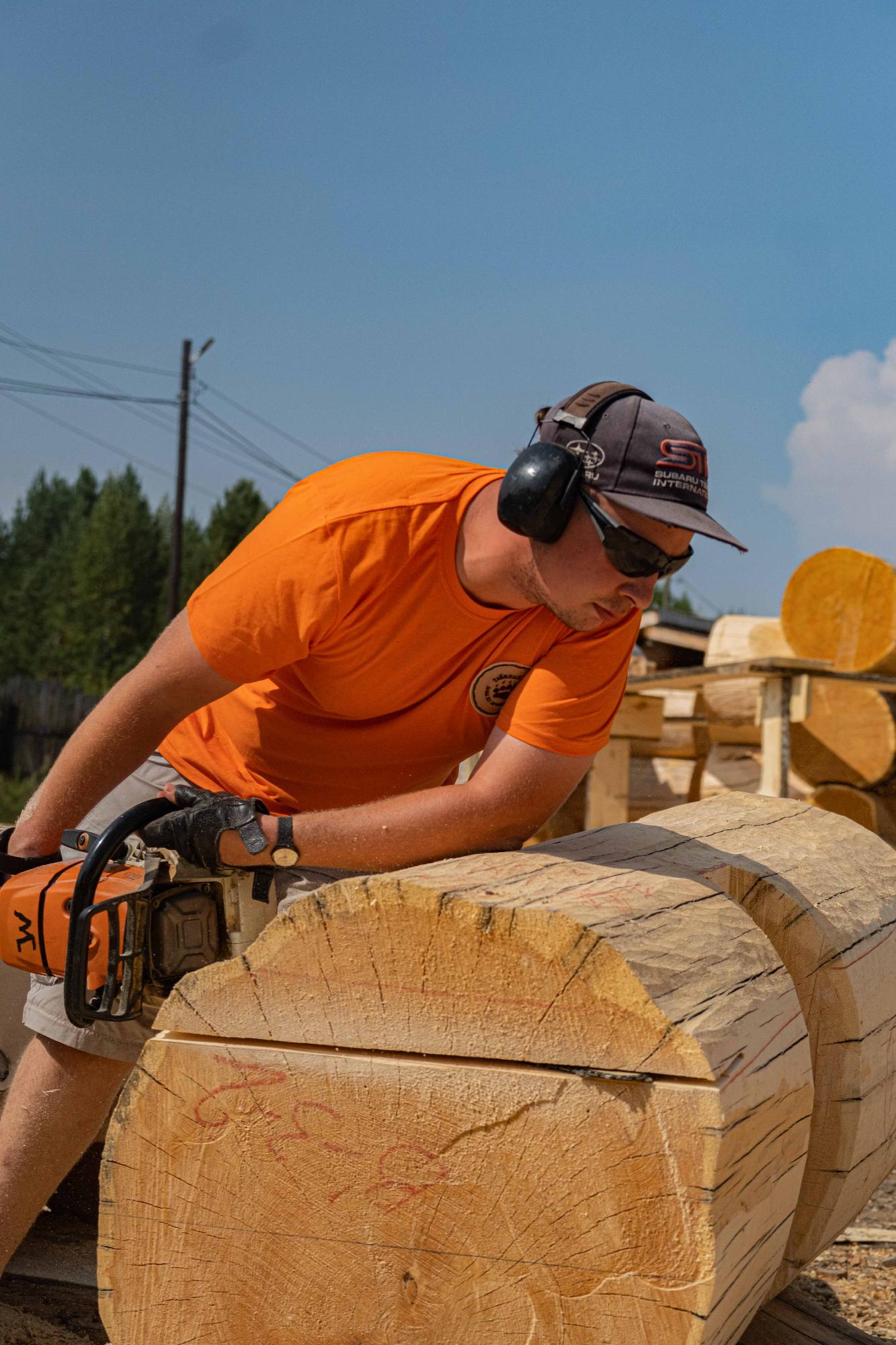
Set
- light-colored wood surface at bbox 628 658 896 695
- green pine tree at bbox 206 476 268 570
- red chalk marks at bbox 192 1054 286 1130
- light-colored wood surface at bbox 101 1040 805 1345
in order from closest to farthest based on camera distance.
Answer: light-colored wood surface at bbox 101 1040 805 1345, red chalk marks at bbox 192 1054 286 1130, light-colored wood surface at bbox 628 658 896 695, green pine tree at bbox 206 476 268 570

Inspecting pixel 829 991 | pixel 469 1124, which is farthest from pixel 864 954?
pixel 469 1124

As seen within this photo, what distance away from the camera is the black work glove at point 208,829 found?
75.7 inches

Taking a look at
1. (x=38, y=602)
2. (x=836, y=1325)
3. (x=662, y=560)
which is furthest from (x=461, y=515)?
(x=38, y=602)

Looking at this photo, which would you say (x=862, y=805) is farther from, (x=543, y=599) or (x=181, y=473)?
(x=181, y=473)

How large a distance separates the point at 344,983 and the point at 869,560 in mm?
7048

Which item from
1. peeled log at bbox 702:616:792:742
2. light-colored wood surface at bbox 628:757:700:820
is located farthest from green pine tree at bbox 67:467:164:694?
peeled log at bbox 702:616:792:742

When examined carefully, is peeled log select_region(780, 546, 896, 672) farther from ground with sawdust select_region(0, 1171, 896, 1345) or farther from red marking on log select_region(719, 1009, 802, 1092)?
red marking on log select_region(719, 1009, 802, 1092)

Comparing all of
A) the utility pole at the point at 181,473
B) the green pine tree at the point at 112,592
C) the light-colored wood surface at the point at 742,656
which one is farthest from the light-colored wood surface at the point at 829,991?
the green pine tree at the point at 112,592

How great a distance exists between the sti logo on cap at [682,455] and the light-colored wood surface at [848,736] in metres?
6.80

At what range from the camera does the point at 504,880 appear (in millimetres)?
1565

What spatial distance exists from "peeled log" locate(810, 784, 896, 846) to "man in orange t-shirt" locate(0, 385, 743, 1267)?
23.3 ft

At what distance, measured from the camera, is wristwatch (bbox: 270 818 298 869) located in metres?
1.94

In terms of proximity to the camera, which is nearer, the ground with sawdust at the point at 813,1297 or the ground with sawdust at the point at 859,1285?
the ground with sawdust at the point at 813,1297

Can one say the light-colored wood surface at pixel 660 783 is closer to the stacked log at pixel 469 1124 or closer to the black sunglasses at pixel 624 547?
the black sunglasses at pixel 624 547
